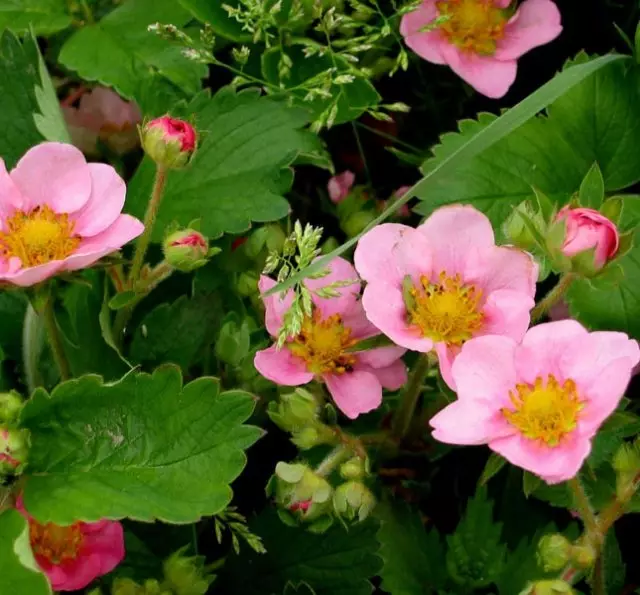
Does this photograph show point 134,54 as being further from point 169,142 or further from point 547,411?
point 547,411

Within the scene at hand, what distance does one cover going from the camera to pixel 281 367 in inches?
35.8

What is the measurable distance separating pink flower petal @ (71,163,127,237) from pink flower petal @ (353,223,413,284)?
221 mm

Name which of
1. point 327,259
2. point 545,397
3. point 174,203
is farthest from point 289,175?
point 545,397

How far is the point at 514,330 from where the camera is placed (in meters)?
0.82

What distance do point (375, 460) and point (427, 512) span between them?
0.20 m

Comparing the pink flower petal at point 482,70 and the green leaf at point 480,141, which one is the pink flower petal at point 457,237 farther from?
the pink flower petal at point 482,70

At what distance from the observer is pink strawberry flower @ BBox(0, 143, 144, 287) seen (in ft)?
2.89

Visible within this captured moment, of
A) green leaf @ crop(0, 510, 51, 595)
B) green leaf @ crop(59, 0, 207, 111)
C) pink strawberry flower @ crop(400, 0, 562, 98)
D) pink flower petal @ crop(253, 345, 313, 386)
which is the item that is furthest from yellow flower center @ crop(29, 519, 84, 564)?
pink strawberry flower @ crop(400, 0, 562, 98)

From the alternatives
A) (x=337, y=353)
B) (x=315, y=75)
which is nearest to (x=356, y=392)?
(x=337, y=353)

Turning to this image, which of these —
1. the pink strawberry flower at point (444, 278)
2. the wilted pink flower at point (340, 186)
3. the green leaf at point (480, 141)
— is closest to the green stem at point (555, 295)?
the pink strawberry flower at point (444, 278)

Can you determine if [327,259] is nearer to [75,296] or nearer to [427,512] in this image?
[75,296]

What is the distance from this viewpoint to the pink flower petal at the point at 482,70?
1168mm

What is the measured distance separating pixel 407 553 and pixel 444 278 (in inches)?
12.3

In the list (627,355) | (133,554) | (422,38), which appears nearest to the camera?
(627,355)
